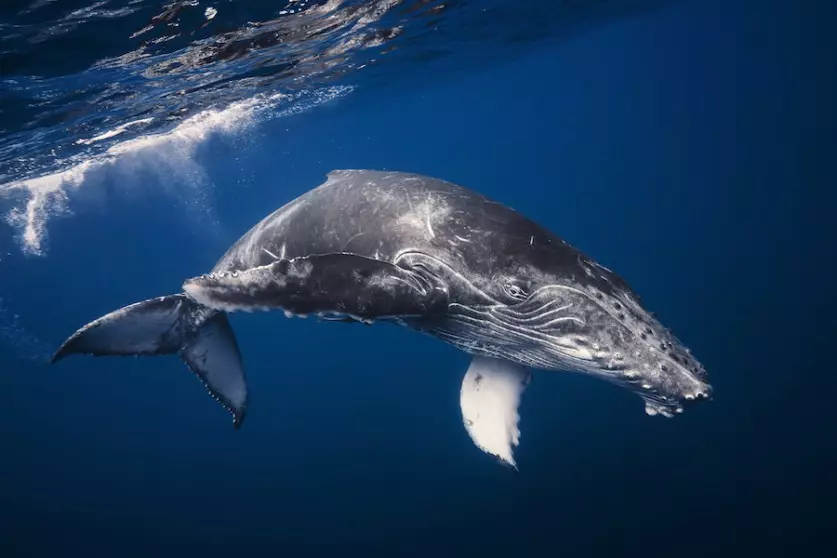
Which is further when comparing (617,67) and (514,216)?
(617,67)

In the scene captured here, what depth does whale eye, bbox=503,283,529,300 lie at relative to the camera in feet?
13.8

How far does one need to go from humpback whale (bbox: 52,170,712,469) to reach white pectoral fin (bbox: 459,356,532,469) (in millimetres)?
14

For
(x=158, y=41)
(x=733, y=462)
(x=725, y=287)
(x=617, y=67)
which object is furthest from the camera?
(x=617, y=67)

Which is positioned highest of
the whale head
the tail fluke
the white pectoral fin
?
the whale head

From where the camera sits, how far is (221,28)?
12312 mm

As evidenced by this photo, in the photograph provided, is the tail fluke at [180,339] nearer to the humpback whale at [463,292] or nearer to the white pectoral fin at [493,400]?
the humpback whale at [463,292]

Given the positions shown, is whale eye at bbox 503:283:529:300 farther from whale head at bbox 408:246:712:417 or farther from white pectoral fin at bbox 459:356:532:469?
white pectoral fin at bbox 459:356:532:469

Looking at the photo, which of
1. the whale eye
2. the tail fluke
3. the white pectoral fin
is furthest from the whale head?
the tail fluke

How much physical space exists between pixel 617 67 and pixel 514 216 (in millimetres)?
79735

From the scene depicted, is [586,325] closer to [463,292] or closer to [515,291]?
[515,291]

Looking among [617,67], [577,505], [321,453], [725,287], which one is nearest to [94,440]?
[321,453]

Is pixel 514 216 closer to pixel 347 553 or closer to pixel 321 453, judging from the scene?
pixel 347 553

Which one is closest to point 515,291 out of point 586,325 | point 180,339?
point 586,325

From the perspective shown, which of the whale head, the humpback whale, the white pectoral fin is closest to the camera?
the whale head
